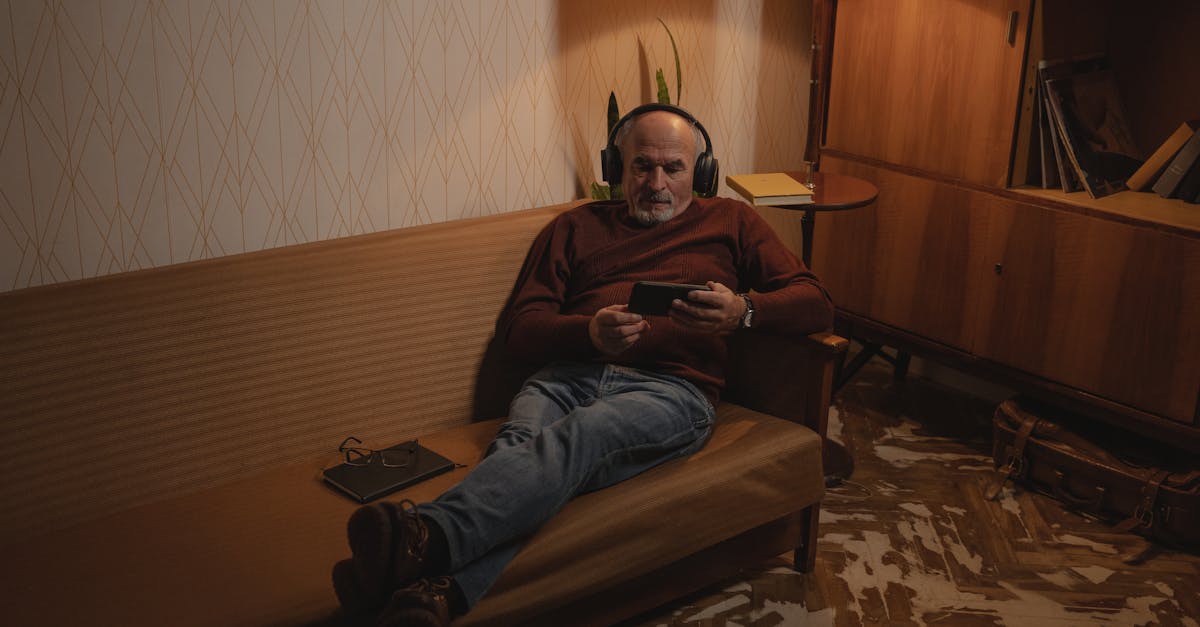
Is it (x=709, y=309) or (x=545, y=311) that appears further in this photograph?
(x=545, y=311)

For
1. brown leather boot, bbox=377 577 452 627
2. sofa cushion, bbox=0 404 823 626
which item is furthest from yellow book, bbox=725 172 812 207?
brown leather boot, bbox=377 577 452 627

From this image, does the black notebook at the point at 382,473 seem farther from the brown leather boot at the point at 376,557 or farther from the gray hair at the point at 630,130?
the gray hair at the point at 630,130

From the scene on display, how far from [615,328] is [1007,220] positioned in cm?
132

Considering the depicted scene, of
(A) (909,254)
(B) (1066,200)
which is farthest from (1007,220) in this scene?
(A) (909,254)

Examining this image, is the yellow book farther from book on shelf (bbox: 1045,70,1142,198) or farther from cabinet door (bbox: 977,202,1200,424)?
book on shelf (bbox: 1045,70,1142,198)

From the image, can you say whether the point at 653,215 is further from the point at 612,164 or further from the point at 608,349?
the point at 608,349

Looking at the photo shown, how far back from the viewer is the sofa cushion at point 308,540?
6.16 ft

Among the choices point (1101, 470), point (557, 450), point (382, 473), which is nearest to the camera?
point (557, 450)

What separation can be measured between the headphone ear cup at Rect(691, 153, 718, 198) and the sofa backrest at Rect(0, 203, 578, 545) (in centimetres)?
43

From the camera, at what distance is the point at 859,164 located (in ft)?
11.4

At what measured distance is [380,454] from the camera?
240 centimetres

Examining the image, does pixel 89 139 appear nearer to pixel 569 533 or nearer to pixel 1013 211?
pixel 569 533

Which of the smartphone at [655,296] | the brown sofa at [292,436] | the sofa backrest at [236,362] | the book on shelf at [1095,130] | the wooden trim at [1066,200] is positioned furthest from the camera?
the book on shelf at [1095,130]

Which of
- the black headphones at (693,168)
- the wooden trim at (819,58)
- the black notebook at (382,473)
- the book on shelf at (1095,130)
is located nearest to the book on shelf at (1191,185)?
the book on shelf at (1095,130)
